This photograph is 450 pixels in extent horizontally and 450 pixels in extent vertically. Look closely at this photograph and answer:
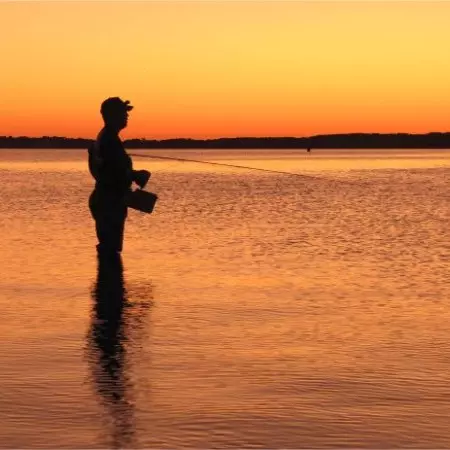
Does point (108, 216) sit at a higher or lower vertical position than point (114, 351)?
higher

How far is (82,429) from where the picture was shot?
6281 mm

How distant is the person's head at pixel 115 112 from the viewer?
1527cm

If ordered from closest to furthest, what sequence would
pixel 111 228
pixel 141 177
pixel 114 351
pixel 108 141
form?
pixel 114 351, pixel 141 177, pixel 111 228, pixel 108 141

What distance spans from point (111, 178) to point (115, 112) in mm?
766

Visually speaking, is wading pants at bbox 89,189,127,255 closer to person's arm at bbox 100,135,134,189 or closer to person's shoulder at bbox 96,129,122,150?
person's arm at bbox 100,135,134,189

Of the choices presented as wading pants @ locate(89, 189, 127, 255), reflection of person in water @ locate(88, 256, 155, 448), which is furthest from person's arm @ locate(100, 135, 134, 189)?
reflection of person in water @ locate(88, 256, 155, 448)

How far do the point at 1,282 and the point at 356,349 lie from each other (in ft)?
16.8

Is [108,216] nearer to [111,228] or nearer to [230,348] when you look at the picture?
[111,228]

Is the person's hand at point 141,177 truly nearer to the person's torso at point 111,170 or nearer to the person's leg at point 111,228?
the person's torso at point 111,170

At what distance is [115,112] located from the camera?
50.2 feet

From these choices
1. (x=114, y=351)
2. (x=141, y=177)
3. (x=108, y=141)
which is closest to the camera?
(x=114, y=351)

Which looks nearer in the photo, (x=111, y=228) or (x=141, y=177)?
(x=141, y=177)

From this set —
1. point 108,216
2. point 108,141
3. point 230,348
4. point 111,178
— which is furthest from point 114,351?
point 108,141

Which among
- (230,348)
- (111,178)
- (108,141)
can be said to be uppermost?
(108,141)
